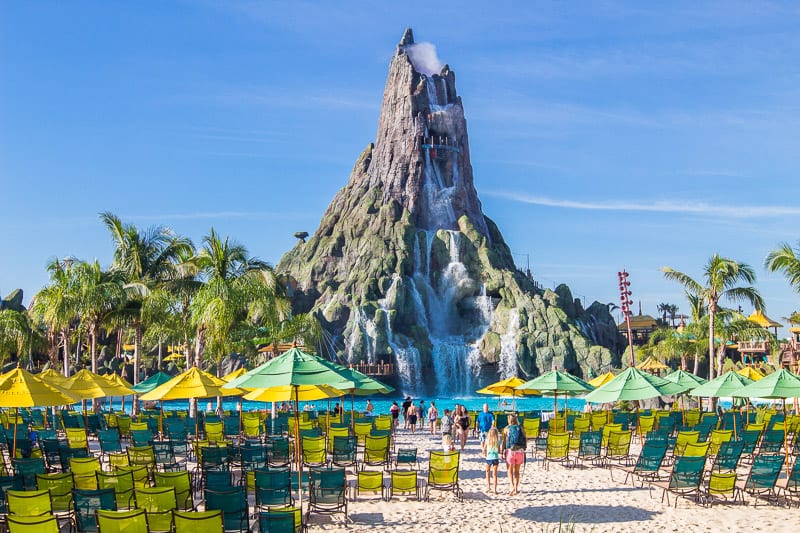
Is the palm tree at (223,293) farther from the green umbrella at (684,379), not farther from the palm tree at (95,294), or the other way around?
the green umbrella at (684,379)

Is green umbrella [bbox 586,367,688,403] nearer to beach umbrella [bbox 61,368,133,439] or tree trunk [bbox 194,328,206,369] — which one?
beach umbrella [bbox 61,368,133,439]

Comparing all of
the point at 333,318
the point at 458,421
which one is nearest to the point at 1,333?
the point at 458,421

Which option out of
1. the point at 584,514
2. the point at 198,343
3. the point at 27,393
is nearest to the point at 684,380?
the point at 584,514

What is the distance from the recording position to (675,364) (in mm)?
73125

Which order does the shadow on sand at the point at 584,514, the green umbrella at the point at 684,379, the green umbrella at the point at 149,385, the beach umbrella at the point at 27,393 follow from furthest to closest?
the green umbrella at the point at 149,385, the green umbrella at the point at 684,379, the beach umbrella at the point at 27,393, the shadow on sand at the point at 584,514

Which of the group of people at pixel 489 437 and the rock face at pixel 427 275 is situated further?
the rock face at pixel 427 275

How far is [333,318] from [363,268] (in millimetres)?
7910

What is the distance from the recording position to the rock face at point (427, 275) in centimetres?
7075

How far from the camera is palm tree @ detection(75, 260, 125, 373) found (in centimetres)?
3094

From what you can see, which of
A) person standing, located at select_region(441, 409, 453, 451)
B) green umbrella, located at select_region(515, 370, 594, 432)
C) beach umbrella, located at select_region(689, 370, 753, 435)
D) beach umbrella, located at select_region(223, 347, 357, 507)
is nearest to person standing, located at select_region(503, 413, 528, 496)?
beach umbrella, located at select_region(223, 347, 357, 507)

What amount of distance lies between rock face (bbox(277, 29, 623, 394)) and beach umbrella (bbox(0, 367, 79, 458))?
170ft

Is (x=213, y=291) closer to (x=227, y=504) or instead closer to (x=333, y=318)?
(x=227, y=504)

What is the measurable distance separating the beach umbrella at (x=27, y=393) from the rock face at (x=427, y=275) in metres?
51.9

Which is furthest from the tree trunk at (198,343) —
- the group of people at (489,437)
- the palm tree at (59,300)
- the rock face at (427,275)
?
the rock face at (427,275)
